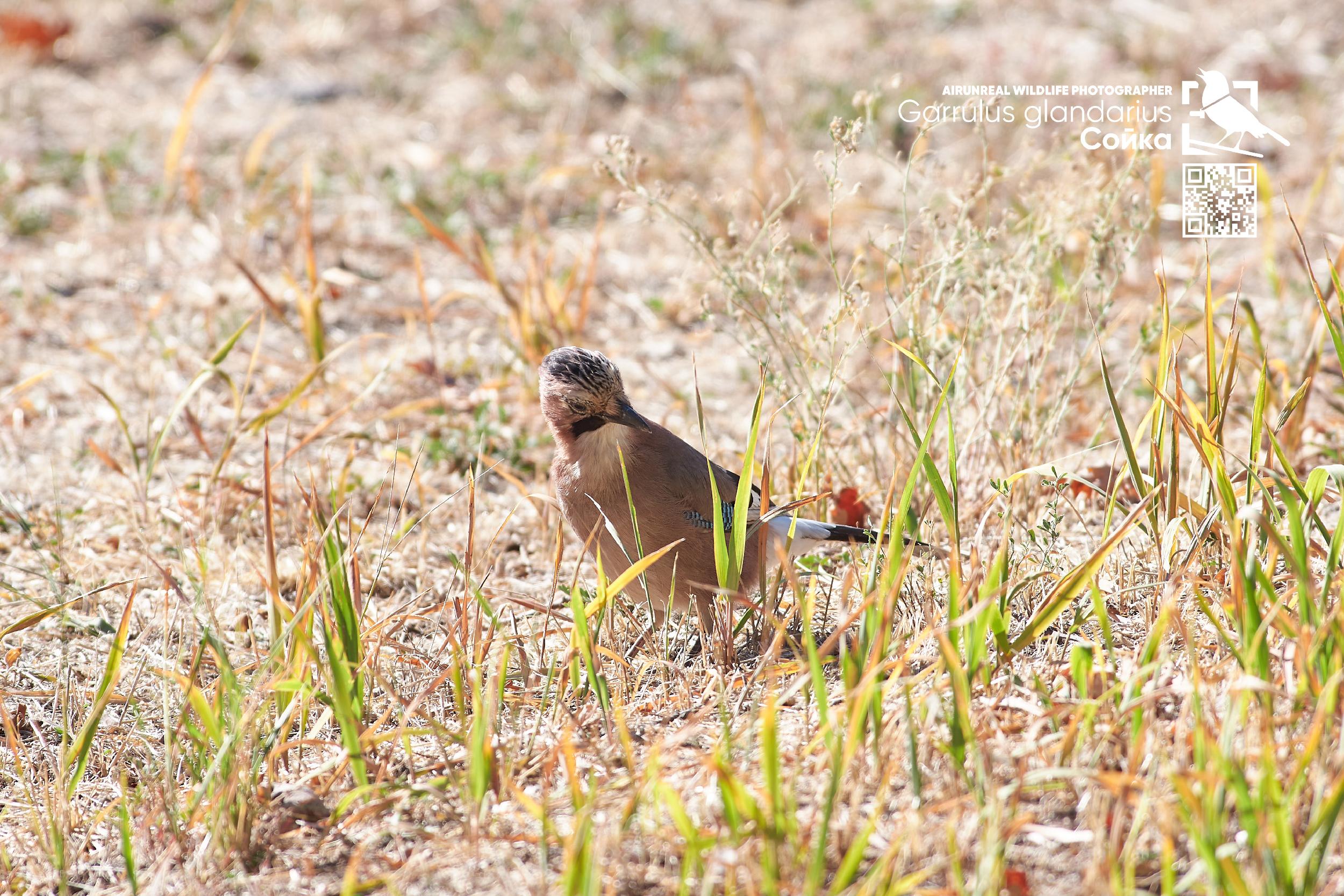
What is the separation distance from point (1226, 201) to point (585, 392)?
3.59 m

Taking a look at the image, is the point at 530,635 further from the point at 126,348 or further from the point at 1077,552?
the point at 126,348

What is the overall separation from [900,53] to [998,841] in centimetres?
736

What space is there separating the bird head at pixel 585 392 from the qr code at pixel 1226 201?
10.1 ft

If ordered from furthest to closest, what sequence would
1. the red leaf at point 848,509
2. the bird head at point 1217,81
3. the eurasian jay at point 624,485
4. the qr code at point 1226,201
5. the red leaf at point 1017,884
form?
the bird head at point 1217,81 → the qr code at point 1226,201 → the red leaf at point 848,509 → the eurasian jay at point 624,485 → the red leaf at point 1017,884

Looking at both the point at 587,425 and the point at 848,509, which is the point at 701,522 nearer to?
the point at 587,425

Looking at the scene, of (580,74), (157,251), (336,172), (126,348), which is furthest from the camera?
(580,74)

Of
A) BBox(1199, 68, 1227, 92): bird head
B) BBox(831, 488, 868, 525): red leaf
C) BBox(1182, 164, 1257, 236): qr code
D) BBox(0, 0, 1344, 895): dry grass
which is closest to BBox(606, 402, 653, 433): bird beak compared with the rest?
BBox(0, 0, 1344, 895): dry grass

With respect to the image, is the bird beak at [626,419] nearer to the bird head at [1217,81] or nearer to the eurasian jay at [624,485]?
the eurasian jay at [624,485]

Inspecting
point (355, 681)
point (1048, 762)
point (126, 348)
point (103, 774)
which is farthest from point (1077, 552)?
point (126, 348)

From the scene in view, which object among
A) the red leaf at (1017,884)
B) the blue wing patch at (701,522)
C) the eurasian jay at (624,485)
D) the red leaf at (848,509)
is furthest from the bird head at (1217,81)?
the red leaf at (1017,884)

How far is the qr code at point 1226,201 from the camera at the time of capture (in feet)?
18.5

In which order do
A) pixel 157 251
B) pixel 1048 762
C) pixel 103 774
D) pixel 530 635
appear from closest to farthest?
pixel 1048 762 → pixel 103 774 → pixel 530 635 → pixel 157 251

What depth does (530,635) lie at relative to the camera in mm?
3543

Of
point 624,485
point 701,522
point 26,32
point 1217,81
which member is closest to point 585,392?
point 624,485
